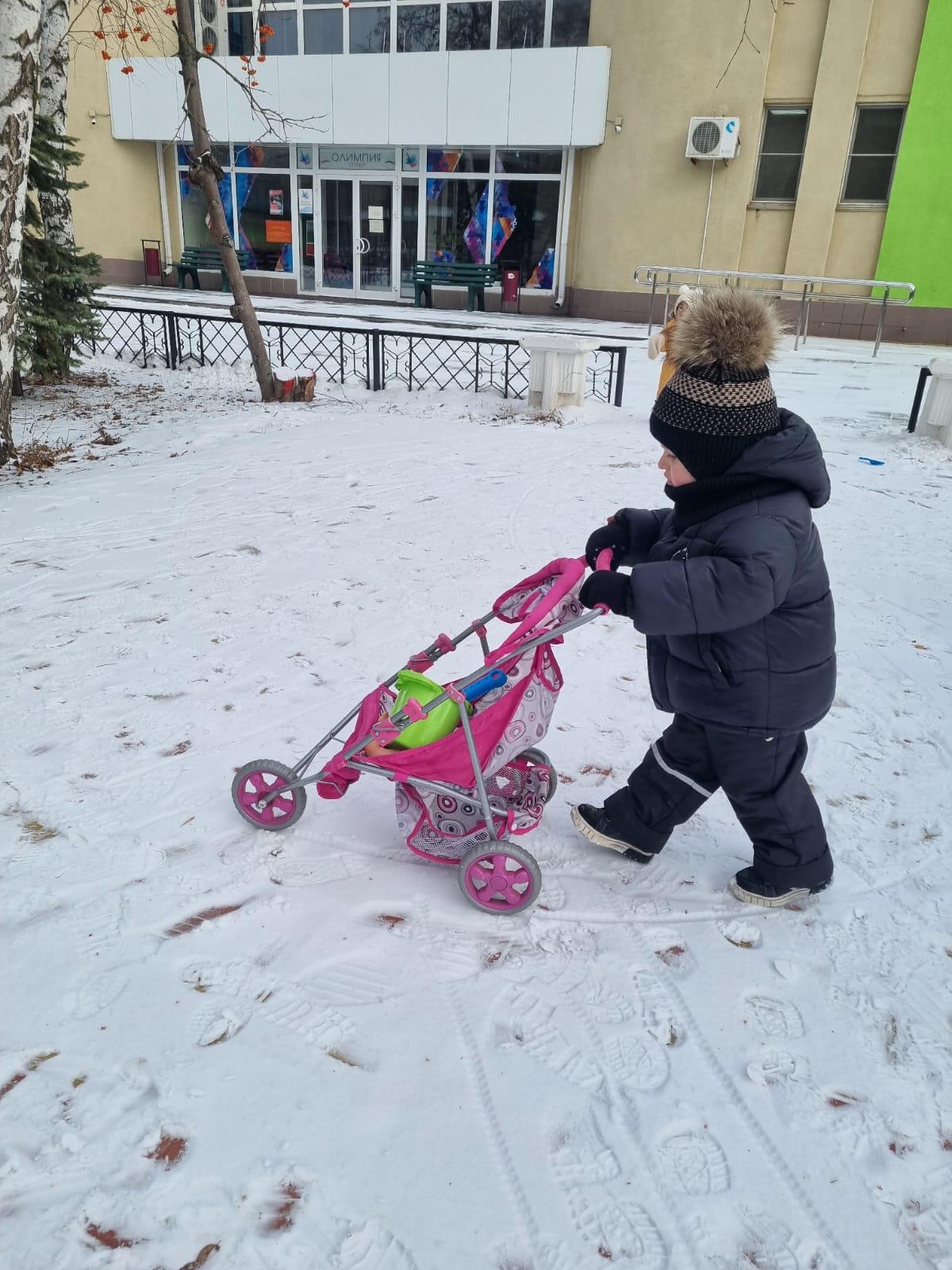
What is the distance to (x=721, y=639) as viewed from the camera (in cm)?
223

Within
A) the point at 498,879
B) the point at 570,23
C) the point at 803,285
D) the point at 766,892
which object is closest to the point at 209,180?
the point at 498,879

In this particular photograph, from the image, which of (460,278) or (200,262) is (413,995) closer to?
(460,278)


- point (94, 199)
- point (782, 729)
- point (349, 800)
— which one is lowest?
point (349, 800)

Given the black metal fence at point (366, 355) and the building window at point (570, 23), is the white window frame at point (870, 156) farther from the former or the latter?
the black metal fence at point (366, 355)

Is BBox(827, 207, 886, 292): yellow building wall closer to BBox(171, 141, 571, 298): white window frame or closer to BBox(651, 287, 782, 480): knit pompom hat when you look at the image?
BBox(171, 141, 571, 298): white window frame

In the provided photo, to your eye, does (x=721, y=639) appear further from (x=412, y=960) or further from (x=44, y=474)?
(x=44, y=474)

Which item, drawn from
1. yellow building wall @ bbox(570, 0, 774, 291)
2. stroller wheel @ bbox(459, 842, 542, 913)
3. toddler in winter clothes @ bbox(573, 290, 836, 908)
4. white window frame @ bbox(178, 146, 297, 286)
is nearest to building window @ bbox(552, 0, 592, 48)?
yellow building wall @ bbox(570, 0, 774, 291)

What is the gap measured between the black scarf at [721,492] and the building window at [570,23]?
1845cm

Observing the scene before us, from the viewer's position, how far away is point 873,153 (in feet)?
51.9

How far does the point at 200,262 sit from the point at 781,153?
13044 mm

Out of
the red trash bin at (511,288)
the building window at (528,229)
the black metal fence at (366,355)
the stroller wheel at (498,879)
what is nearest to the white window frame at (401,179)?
the building window at (528,229)

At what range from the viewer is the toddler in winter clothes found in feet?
6.71

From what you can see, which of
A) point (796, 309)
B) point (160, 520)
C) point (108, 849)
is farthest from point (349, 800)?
point (796, 309)

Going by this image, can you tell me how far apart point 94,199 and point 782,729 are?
2374 cm
